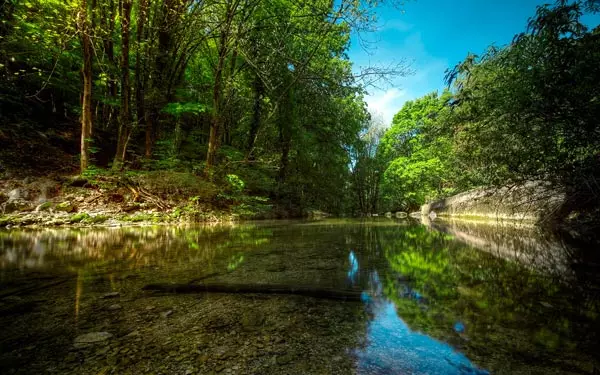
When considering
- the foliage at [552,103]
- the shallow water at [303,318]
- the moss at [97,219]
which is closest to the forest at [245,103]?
the foliage at [552,103]

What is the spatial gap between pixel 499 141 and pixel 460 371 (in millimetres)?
5326

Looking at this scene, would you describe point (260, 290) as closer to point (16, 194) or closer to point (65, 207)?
point (65, 207)

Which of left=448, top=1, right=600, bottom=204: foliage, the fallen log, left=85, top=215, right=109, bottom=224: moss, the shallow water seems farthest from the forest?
the fallen log

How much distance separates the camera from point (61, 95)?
1278 cm

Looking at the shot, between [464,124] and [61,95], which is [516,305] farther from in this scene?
[61,95]

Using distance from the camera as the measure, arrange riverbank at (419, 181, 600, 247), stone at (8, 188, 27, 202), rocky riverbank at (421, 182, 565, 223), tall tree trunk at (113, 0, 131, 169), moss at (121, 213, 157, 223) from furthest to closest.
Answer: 1. tall tree trunk at (113, 0, 131, 169)
2. moss at (121, 213, 157, 223)
3. stone at (8, 188, 27, 202)
4. rocky riverbank at (421, 182, 565, 223)
5. riverbank at (419, 181, 600, 247)

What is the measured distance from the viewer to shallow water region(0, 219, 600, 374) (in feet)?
3.09

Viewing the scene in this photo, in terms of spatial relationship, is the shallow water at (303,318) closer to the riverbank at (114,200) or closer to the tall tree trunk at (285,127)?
the riverbank at (114,200)

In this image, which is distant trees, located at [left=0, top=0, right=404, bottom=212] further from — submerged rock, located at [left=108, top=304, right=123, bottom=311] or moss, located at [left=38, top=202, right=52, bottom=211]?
submerged rock, located at [left=108, top=304, right=123, bottom=311]

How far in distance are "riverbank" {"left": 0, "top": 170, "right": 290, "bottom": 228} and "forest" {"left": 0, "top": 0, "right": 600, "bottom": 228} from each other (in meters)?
0.08

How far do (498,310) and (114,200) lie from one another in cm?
832

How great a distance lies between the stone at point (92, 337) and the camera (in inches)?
43.2

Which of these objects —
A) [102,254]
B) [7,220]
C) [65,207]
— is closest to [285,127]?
[65,207]

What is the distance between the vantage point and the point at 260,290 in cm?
176
